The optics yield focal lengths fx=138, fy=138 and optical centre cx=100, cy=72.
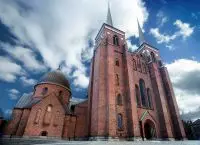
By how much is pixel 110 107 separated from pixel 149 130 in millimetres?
8642

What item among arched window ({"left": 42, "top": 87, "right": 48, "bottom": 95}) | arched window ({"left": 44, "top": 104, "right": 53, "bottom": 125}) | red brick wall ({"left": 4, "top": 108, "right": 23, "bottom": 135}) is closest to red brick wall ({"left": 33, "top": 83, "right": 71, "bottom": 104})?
arched window ({"left": 42, "top": 87, "right": 48, "bottom": 95})

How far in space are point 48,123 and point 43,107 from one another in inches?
96.6

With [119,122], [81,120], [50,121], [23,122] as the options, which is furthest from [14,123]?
[119,122]

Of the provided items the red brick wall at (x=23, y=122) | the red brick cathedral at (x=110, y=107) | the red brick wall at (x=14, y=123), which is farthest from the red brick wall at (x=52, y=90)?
the red brick wall at (x=23, y=122)

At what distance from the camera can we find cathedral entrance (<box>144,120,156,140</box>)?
20359 mm

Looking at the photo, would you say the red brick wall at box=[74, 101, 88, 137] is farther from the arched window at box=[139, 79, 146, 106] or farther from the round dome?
the arched window at box=[139, 79, 146, 106]

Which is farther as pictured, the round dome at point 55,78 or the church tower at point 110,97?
the round dome at point 55,78

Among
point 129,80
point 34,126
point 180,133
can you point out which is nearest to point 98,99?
point 129,80

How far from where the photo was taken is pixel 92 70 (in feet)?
81.4

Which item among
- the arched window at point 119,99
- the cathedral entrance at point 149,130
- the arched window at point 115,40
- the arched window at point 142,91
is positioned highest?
the arched window at point 115,40

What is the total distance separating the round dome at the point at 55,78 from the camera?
2608 cm

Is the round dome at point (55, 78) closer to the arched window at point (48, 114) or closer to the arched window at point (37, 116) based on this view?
the arched window at point (48, 114)

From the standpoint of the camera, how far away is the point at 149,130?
21.2 meters

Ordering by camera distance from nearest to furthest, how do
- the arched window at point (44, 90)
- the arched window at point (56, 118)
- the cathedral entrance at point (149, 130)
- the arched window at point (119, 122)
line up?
the arched window at point (119, 122), the arched window at point (56, 118), the cathedral entrance at point (149, 130), the arched window at point (44, 90)
